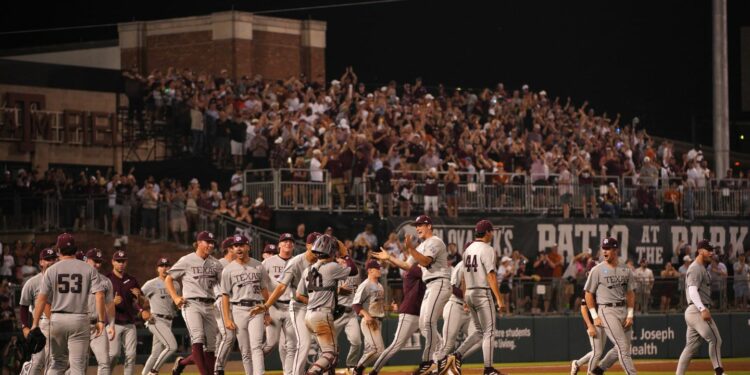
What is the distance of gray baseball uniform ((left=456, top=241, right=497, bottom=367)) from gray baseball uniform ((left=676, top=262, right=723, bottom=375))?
2984 mm

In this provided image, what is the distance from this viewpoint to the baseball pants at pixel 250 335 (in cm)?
1809

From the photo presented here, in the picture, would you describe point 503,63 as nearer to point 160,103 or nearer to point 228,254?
point 160,103

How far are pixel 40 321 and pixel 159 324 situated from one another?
490cm

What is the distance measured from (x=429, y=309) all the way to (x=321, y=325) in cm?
274

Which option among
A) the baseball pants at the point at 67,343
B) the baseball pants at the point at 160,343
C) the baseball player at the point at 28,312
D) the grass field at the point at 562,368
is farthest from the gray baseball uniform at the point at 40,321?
the grass field at the point at 562,368

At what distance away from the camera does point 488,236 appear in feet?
61.6

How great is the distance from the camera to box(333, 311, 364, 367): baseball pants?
20.3 meters

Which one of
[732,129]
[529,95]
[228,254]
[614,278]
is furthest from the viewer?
[732,129]

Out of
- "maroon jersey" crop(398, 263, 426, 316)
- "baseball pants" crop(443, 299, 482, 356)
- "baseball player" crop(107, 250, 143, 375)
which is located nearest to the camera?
"baseball pants" crop(443, 299, 482, 356)

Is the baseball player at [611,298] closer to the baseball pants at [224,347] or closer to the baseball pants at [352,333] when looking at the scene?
the baseball pants at [352,333]

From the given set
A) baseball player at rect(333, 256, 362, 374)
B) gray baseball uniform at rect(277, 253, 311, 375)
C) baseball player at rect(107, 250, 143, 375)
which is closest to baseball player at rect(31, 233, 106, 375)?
gray baseball uniform at rect(277, 253, 311, 375)

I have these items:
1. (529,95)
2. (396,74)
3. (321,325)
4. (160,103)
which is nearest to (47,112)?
(160,103)

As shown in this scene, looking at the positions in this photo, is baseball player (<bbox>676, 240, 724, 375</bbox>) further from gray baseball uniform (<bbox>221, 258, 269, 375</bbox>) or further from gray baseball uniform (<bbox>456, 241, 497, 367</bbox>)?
gray baseball uniform (<bbox>221, 258, 269, 375</bbox>)

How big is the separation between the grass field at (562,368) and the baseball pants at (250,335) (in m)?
5.53
